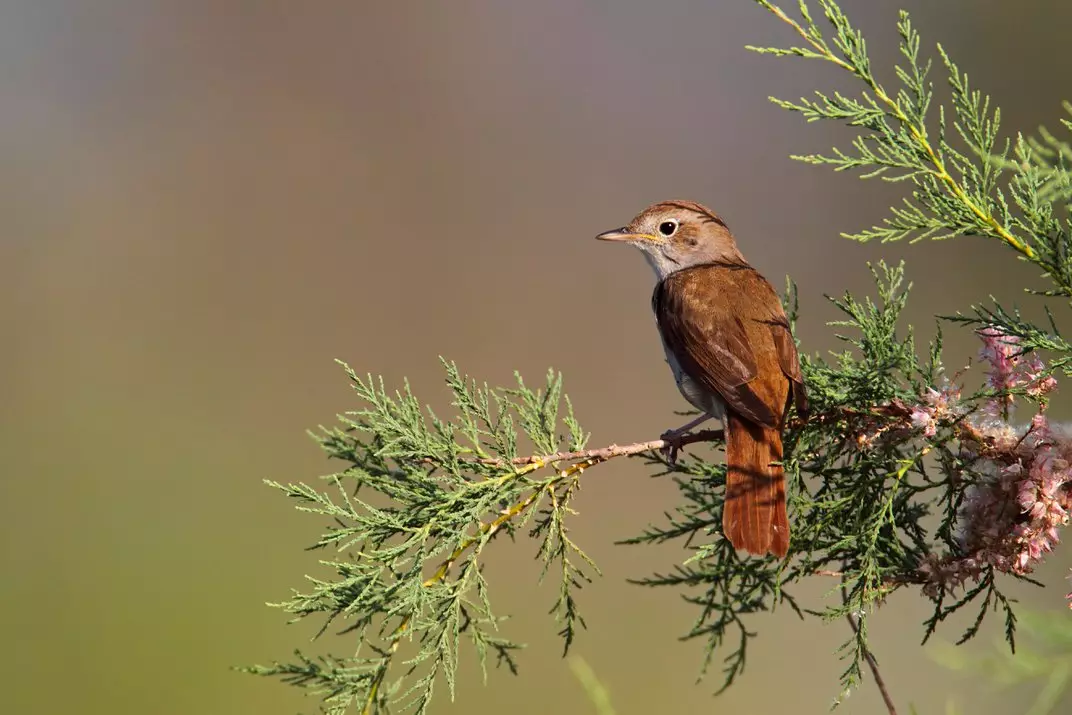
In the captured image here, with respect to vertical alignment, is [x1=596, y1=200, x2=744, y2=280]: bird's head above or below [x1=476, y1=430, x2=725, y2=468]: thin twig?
above

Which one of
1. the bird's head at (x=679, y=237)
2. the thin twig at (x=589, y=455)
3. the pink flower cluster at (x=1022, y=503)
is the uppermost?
the bird's head at (x=679, y=237)

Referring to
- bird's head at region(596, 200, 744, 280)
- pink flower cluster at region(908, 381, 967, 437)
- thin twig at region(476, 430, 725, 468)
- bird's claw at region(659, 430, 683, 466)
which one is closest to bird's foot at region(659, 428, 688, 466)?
bird's claw at region(659, 430, 683, 466)

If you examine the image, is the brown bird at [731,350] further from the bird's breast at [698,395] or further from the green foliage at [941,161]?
the green foliage at [941,161]

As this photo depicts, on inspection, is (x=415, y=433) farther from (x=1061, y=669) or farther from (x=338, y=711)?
(x=1061, y=669)

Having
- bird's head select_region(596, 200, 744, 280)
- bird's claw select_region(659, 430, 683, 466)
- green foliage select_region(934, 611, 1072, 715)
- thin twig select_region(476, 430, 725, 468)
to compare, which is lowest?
green foliage select_region(934, 611, 1072, 715)

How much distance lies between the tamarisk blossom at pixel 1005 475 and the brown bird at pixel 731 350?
27cm

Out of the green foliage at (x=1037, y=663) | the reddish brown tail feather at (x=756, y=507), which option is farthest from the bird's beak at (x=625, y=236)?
the green foliage at (x=1037, y=663)

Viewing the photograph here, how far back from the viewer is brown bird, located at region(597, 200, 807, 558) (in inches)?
60.9

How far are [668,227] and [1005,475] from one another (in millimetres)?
1706

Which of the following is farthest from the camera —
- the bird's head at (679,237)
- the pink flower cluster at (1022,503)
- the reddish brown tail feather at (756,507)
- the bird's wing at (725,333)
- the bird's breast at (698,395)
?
the bird's head at (679,237)

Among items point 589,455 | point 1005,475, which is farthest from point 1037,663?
point 589,455

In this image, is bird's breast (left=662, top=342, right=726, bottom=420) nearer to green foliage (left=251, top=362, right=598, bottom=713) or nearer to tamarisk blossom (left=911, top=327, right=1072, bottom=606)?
green foliage (left=251, top=362, right=598, bottom=713)

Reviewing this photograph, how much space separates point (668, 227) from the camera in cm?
288

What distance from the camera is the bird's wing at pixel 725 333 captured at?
1.90m
